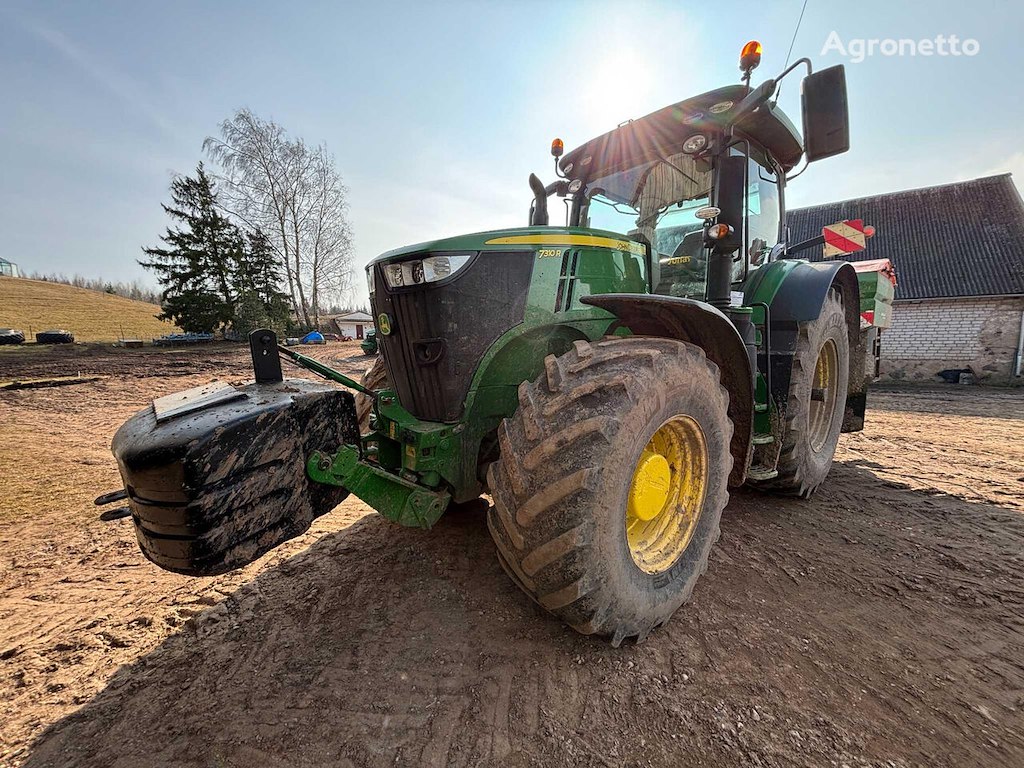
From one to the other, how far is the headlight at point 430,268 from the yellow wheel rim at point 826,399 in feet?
10.5

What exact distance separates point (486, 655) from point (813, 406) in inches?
130

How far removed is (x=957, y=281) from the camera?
12977 mm

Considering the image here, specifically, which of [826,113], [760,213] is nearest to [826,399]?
[760,213]

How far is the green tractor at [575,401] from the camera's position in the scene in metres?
1.54

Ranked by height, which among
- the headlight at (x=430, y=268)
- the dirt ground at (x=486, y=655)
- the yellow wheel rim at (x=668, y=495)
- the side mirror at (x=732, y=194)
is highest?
the side mirror at (x=732, y=194)

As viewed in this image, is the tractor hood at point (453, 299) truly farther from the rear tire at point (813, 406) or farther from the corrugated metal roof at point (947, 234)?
the corrugated metal roof at point (947, 234)

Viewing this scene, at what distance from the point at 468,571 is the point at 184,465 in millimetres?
1494

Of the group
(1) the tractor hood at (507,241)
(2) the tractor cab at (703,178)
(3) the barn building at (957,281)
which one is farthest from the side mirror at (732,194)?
(3) the barn building at (957,281)

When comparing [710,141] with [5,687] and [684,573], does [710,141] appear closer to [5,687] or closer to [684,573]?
[684,573]

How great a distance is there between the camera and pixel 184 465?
1.42 metres

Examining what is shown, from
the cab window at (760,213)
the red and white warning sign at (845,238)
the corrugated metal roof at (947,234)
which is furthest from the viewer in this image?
the corrugated metal roof at (947,234)

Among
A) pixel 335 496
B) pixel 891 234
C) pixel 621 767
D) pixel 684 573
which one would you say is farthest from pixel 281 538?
pixel 891 234

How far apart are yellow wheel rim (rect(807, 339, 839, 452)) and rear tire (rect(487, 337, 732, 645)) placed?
2450 mm

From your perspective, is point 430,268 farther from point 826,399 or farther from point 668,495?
point 826,399
